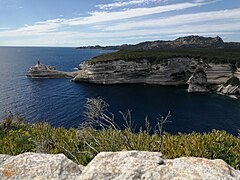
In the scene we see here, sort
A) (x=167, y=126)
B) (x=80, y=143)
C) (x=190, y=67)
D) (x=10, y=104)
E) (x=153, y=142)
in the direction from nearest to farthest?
1. (x=153, y=142)
2. (x=80, y=143)
3. (x=167, y=126)
4. (x=10, y=104)
5. (x=190, y=67)

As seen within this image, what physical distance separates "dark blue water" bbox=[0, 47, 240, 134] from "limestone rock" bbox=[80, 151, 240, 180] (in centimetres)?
4763

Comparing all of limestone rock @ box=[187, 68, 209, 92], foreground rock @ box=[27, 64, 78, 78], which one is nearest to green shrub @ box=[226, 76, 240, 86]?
limestone rock @ box=[187, 68, 209, 92]

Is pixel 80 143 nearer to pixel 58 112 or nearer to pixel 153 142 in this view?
pixel 153 142

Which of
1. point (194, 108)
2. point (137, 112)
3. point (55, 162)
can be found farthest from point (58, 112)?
point (55, 162)

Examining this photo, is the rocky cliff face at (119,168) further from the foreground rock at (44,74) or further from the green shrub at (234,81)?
the foreground rock at (44,74)

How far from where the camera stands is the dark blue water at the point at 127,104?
59.1m

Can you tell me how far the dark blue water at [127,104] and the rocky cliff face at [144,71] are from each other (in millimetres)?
5356

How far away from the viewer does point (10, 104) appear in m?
69.9

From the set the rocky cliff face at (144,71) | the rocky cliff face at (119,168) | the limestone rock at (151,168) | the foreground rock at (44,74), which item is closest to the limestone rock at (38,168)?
the rocky cliff face at (119,168)

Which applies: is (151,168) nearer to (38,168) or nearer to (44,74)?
(38,168)

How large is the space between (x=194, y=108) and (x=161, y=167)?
219 ft

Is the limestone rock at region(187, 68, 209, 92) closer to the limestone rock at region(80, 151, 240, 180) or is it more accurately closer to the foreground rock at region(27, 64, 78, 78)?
the foreground rock at region(27, 64, 78, 78)

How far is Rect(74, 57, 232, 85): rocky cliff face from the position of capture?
10394cm

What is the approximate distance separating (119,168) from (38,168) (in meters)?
2.16
